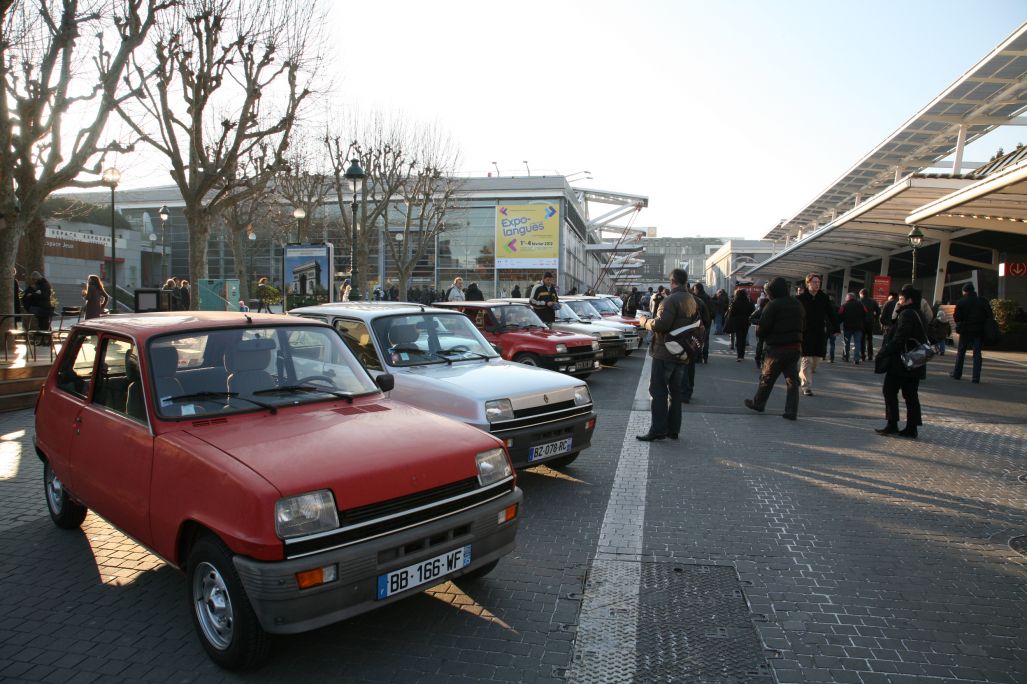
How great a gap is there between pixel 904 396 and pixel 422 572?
281 inches

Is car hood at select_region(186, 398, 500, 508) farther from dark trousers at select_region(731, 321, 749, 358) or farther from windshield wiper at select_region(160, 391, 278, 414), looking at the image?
dark trousers at select_region(731, 321, 749, 358)

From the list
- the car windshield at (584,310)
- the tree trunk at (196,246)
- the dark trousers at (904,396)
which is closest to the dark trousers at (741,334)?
the car windshield at (584,310)

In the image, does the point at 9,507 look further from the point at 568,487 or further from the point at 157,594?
the point at 568,487

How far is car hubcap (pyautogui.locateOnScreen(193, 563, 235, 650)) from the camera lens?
10.1 feet

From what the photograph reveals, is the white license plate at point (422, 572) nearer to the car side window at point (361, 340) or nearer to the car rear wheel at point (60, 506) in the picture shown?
the car rear wheel at point (60, 506)

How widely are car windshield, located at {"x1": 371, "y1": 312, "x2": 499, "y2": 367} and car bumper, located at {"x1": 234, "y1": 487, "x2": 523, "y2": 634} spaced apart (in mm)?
3374

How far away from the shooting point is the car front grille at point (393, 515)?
2.88 meters

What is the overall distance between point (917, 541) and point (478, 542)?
11.2 feet

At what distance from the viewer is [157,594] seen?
388cm

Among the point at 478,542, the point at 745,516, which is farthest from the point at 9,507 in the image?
the point at 745,516

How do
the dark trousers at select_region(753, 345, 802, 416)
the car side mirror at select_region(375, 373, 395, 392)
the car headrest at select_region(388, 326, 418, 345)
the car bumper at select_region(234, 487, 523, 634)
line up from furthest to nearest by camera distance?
the dark trousers at select_region(753, 345, 802, 416) < the car headrest at select_region(388, 326, 418, 345) < the car side mirror at select_region(375, 373, 395, 392) < the car bumper at select_region(234, 487, 523, 634)

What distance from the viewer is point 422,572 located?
10.5ft

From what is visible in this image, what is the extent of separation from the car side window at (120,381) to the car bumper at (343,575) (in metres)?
1.42

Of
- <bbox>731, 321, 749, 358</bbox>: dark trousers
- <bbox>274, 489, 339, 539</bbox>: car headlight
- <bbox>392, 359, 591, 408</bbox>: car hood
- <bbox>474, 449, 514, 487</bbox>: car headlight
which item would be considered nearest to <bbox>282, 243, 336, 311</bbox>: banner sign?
<bbox>731, 321, 749, 358</bbox>: dark trousers
